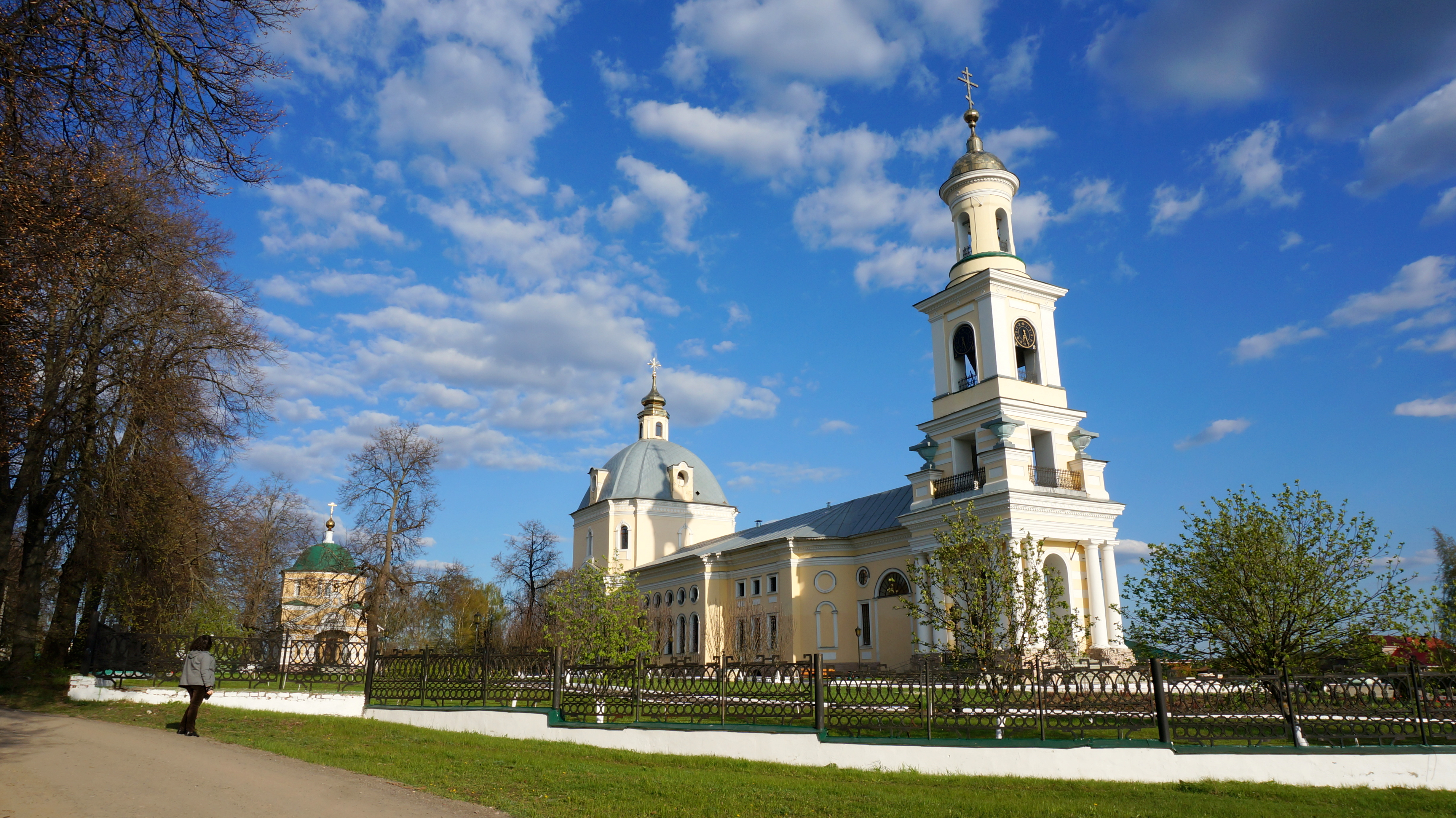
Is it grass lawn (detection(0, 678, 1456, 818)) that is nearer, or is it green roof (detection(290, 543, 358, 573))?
grass lawn (detection(0, 678, 1456, 818))

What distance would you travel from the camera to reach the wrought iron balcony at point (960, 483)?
2816cm

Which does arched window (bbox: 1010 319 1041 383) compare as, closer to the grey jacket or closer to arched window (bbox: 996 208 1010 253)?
arched window (bbox: 996 208 1010 253)

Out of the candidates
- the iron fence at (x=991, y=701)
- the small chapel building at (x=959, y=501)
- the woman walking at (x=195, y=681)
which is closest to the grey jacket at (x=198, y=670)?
the woman walking at (x=195, y=681)

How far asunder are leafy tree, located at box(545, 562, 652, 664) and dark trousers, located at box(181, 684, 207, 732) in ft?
52.7

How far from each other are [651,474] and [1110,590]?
30.1 meters

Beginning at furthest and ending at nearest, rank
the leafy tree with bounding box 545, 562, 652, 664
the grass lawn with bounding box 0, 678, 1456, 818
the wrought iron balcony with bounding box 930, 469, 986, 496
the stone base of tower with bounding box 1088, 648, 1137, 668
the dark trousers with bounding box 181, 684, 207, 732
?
the leafy tree with bounding box 545, 562, 652, 664 → the wrought iron balcony with bounding box 930, 469, 986, 496 → the stone base of tower with bounding box 1088, 648, 1137, 668 → the dark trousers with bounding box 181, 684, 207, 732 → the grass lawn with bounding box 0, 678, 1456, 818

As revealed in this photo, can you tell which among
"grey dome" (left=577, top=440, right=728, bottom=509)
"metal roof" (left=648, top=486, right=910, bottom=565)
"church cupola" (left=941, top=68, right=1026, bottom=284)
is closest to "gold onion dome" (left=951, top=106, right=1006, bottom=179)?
"church cupola" (left=941, top=68, right=1026, bottom=284)

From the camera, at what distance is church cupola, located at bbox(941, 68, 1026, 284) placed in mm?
30672

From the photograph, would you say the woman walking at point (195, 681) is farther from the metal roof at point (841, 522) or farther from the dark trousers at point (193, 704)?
the metal roof at point (841, 522)

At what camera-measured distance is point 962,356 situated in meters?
31.1

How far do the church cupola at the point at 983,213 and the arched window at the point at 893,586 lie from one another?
1131cm

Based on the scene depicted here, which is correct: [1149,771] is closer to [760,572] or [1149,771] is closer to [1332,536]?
[1332,536]

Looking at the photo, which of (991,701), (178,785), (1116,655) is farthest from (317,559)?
(991,701)

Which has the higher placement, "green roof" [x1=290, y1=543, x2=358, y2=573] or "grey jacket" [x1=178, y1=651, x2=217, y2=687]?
"green roof" [x1=290, y1=543, x2=358, y2=573]
